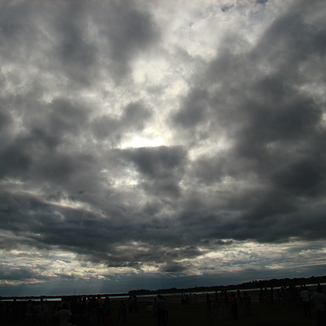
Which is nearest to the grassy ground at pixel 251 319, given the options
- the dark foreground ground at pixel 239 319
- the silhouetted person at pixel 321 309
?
the dark foreground ground at pixel 239 319

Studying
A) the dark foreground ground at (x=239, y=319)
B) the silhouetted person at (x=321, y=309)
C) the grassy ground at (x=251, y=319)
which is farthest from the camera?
the dark foreground ground at (x=239, y=319)

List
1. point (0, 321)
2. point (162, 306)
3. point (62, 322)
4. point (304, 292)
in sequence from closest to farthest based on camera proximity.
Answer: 1. point (62, 322)
2. point (162, 306)
3. point (304, 292)
4. point (0, 321)

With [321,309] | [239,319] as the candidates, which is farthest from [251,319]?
[321,309]

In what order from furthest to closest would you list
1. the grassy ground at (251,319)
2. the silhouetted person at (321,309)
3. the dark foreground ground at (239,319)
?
the dark foreground ground at (239,319) → the grassy ground at (251,319) → the silhouetted person at (321,309)

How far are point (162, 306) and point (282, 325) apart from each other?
31.9 ft

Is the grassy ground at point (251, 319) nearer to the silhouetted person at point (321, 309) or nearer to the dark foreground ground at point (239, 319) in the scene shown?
the dark foreground ground at point (239, 319)

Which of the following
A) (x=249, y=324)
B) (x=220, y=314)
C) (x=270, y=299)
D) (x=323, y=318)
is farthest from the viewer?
(x=270, y=299)

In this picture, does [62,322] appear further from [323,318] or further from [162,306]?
[323,318]

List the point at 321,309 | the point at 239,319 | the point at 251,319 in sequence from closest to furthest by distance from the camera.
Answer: the point at 321,309 → the point at 251,319 → the point at 239,319

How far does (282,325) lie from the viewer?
77.7 feet

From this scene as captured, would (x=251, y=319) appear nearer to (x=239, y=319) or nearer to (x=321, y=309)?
(x=239, y=319)

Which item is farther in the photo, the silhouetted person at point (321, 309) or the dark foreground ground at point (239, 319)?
the dark foreground ground at point (239, 319)

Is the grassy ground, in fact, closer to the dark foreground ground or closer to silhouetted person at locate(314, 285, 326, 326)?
the dark foreground ground

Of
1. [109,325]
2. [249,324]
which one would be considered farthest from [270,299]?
[109,325]
